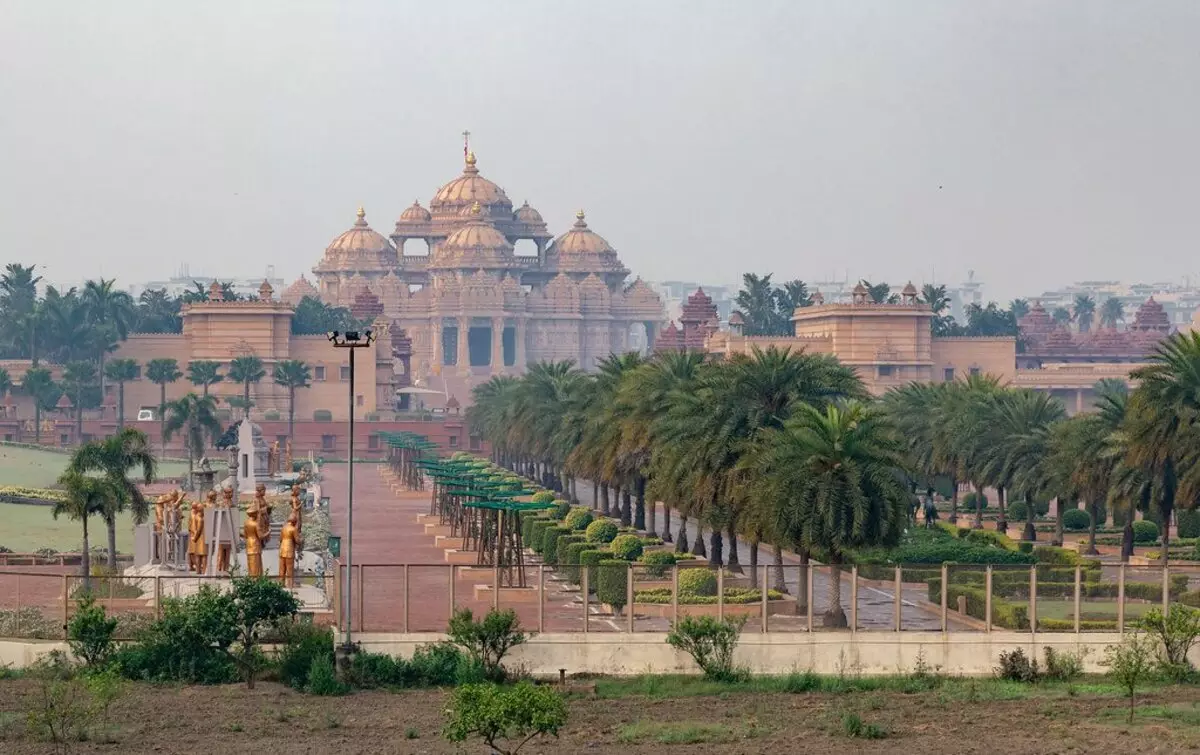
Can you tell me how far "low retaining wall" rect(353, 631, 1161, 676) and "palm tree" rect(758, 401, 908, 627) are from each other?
3586mm

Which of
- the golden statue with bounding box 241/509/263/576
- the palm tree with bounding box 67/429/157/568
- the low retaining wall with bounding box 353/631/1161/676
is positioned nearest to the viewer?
the low retaining wall with bounding box 353/631/1161/676

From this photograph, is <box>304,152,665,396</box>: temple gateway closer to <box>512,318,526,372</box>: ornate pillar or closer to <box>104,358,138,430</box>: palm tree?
<box>512,318,526,372</box>: ornate pillar

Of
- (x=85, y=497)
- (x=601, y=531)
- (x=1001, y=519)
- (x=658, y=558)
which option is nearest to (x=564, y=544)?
(x=601, y=531)

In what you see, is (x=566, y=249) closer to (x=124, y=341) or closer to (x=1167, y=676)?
(x=124, y=341)

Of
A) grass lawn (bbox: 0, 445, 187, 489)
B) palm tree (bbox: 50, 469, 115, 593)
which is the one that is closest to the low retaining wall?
palm tree (bbox: 50, 469, 115, 593)

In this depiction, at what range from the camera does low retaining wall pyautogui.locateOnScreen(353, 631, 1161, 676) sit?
110ft

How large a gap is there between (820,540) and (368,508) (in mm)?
38408

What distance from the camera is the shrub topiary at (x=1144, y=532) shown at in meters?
58.7

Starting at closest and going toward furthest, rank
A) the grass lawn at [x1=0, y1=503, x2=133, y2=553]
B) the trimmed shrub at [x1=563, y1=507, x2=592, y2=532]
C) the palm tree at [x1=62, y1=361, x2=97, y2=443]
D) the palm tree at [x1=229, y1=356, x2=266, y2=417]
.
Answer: the trimmed shrub at [x1=563, y1=507, x2=592, y2=532] → the grass lawn at [x1=0, y1=503, x2=133, y2=553] → the palm tree at [x1=62, y1=361, x2=97, y2=443] → the palm tree at [x1=229, y1=356, x2=266, y2=417]

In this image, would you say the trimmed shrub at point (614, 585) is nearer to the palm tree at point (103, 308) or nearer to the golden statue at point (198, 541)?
the golden statue at point (198, 541)

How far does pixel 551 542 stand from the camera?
50.5 metres

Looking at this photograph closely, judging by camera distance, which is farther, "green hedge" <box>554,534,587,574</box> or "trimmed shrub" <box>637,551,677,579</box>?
"green hedge" <box>554,534,587,574</box>

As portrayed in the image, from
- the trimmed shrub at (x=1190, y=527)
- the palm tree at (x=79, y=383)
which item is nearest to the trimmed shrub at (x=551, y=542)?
the trimmed shrub at (x=1190, y=527)

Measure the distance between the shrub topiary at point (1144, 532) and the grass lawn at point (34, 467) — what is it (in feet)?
120
